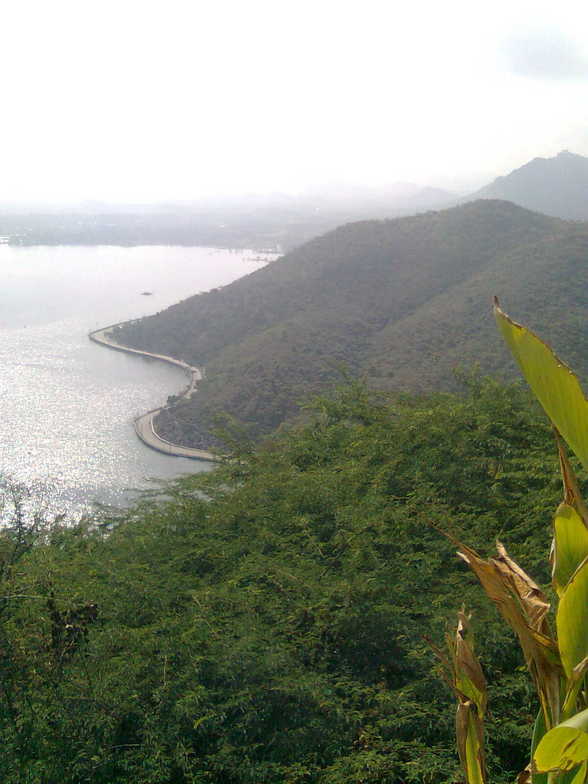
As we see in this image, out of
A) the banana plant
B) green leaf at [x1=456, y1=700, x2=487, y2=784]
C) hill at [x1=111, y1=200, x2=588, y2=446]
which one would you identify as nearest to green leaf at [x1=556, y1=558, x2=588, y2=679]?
the banana plant

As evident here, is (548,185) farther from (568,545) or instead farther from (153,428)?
(568,545)

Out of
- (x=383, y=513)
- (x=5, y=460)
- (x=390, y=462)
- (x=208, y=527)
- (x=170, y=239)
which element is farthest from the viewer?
(x=170, y=239)

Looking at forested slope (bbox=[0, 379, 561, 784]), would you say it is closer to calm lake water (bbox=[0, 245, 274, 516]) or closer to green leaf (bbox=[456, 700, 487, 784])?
green leaf (bbox=[456, 700, 487, 784])

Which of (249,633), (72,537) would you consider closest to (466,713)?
(249,633)

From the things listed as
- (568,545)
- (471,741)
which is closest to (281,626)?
(471,741)

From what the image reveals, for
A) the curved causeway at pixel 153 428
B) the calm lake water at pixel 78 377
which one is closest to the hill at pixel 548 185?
the calm lake water at pixel 78 377

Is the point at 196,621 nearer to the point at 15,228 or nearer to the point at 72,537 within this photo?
the point at 72,537

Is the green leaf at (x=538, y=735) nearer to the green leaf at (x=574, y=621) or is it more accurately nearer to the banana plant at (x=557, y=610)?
the banana plant at (x=557, y=610)
